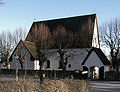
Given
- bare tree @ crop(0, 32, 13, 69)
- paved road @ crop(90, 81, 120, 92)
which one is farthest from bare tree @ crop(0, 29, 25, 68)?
paved road @ crop(90, 81, 120, 92)

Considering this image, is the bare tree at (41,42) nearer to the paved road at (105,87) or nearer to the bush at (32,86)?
the paved road at (105,87)

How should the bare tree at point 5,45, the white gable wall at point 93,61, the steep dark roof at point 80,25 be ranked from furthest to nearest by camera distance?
the bare tree at point 5,45 < the steep dark roof at point 80,25 < the white gable wall at point 93,61

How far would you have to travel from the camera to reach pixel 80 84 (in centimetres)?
916

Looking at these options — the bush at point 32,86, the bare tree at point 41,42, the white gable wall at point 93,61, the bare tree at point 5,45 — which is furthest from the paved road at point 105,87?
the bare tree at point 5,45

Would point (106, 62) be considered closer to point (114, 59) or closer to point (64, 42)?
point (114, 59)

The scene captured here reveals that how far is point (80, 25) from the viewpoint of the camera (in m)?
40.5

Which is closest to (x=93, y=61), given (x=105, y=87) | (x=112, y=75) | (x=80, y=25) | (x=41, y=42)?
(x=112, y=75)

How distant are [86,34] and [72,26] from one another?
A: 8.42m

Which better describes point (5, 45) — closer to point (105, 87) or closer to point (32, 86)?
point (105, 87)

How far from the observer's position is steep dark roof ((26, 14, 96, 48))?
33.9 m

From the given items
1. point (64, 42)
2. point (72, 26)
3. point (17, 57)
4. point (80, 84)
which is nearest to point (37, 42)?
point (64, 42)

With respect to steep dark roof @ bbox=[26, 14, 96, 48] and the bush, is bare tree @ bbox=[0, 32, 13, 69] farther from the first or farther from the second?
the bush

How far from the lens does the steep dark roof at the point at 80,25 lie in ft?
111

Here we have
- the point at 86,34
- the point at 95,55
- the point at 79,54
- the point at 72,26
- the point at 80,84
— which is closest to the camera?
the point at 80,84
